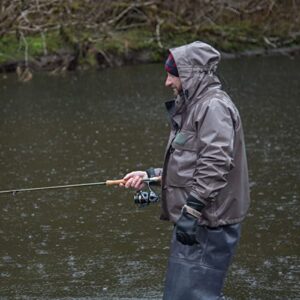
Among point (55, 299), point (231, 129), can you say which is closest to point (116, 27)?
point (55, 299)

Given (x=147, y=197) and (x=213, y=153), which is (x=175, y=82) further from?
(x=147, y=197)

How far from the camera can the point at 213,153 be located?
4.04m

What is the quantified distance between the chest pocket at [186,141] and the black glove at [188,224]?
280 mm

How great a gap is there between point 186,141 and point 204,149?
0.46 ft

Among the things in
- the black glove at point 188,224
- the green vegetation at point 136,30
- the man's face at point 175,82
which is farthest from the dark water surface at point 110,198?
the green vegetation at point 136,30

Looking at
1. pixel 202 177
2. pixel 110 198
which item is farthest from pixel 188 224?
pixel 110 198

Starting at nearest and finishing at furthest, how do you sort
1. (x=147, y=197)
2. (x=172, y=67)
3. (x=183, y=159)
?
(x=183, y=159) → (x=172, y=67) → (x=147, y=197)

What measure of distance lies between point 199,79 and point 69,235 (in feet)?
12.2

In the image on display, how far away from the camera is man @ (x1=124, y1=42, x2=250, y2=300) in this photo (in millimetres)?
4055

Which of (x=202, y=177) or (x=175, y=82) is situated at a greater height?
(x=175, y=82)

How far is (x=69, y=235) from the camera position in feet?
25.1

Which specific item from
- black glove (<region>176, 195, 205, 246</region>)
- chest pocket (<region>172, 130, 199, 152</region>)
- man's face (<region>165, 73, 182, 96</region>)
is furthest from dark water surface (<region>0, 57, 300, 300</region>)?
black glove (<region>176, 195, 205, 246</region>)

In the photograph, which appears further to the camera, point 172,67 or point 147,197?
point 147,197

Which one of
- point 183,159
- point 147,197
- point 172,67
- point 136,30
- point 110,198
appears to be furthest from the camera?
point 136,30
